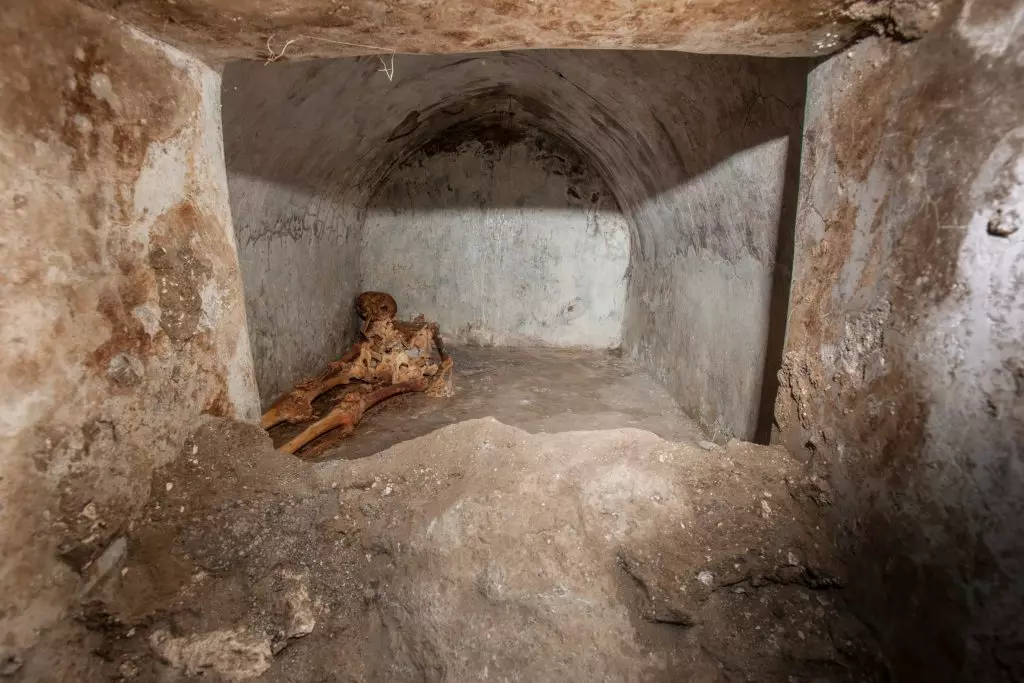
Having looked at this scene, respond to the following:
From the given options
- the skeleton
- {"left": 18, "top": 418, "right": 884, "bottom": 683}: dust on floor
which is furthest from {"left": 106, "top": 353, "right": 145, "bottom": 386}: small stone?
the skeleton

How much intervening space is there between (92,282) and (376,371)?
346 centimetres

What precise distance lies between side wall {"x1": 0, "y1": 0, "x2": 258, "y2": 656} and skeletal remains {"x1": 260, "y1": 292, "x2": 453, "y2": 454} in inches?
78.6

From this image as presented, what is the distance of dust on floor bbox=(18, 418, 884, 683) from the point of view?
4.85ft

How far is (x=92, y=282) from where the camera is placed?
1.52 meters

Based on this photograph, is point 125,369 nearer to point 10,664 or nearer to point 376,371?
point 10,664

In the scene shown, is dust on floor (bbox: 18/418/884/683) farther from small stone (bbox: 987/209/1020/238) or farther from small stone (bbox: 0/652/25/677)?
small stone (bbox: 987/209/1020/238)

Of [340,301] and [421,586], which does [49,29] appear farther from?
[340,301]

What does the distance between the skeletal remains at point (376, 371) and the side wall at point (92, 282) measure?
6.55ft

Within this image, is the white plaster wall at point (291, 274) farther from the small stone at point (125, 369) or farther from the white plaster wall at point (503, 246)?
the small stone at point (125, 369)

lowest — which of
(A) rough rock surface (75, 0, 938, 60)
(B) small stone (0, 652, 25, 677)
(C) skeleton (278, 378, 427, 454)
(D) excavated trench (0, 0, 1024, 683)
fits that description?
(C) skeleton (278, 378, 427, 454)

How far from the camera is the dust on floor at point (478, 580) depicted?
1.48 m

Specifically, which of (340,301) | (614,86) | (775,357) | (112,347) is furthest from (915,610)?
(340,301)

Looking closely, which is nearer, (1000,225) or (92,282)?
(1000,225)

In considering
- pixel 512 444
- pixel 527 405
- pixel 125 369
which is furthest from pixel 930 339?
pixel 527 405
